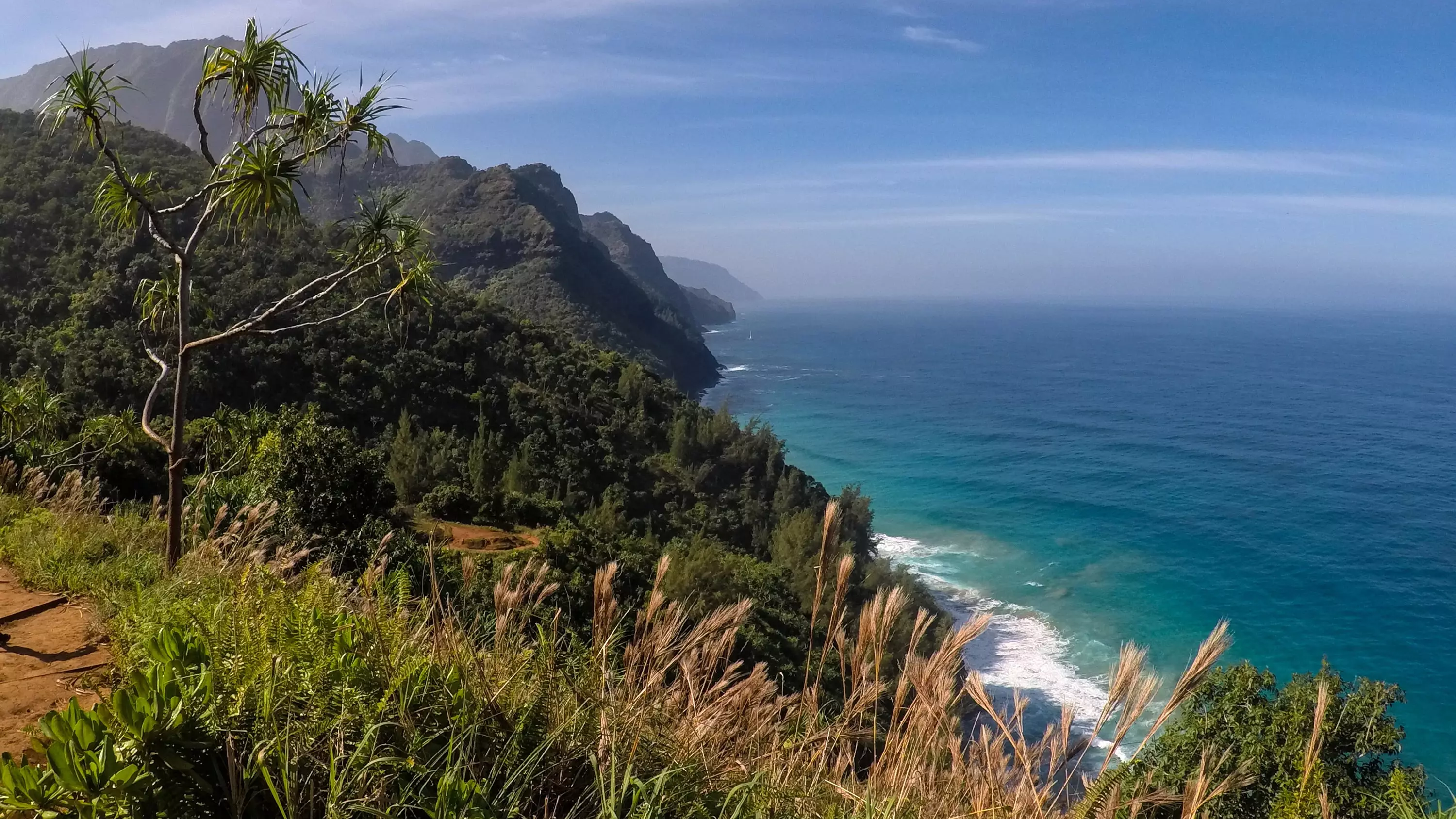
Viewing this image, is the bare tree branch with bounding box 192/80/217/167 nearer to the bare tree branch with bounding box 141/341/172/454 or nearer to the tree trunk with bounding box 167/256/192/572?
the tree trunk with bounding box 167/256/192/572

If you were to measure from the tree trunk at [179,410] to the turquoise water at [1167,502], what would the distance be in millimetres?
23941

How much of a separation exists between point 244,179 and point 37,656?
2.34 meters

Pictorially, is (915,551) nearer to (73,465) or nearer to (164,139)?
(73,465)

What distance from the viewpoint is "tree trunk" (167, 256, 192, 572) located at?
4.38 metres

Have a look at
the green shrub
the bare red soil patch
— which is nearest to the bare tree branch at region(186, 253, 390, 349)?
the green shrub

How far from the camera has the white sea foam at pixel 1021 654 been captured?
26.8 metres

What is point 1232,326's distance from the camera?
574 feet

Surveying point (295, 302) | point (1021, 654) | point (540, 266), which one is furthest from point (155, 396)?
point (540, 266)

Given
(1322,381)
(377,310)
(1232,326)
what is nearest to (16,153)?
(377,310)

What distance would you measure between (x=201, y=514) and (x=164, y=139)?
47976 millimetres

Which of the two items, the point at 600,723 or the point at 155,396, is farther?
the point at 155,396

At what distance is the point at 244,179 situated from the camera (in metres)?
3.99

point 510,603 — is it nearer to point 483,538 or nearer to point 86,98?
point 86,98

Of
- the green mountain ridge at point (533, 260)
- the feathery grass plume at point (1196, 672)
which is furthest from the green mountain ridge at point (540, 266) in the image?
the feathery grass plume at point (1196, 672)
